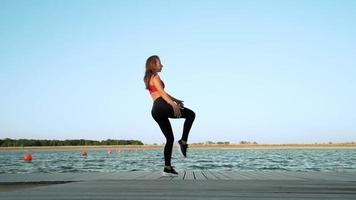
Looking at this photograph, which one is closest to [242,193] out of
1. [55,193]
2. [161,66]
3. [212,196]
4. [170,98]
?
[212,196]

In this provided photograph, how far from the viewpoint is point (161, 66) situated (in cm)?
703

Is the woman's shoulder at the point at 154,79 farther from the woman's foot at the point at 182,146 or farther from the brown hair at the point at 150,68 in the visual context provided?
the woman's foot at the point at 182,146

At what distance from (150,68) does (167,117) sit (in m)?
0.85

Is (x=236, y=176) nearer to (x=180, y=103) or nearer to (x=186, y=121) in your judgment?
(x=186, y=121)

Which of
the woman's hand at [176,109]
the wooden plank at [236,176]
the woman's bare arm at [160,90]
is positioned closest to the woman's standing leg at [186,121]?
the woman's hand at [176,109]

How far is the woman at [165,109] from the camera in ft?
22.2

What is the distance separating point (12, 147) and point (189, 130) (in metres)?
154

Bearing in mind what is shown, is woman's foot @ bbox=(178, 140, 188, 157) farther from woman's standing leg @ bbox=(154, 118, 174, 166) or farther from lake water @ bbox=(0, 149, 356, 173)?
lake water @ bbox=(0, 149, 356, 173)

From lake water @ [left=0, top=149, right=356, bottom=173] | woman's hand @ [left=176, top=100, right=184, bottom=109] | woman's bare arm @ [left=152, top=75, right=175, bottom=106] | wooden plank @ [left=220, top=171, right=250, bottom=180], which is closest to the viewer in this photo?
wooden plank @ [left=220, top=171, right=250, bottom=180]

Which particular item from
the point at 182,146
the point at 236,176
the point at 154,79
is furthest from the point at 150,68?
the point at 236,176

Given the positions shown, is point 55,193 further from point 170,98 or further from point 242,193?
point 170,98

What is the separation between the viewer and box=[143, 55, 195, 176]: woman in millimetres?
6766

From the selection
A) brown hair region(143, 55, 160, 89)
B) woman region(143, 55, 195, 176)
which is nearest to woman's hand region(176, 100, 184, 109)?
woman region(143, 55, 195, 176)

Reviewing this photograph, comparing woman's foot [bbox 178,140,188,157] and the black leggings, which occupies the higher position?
the black leggings
